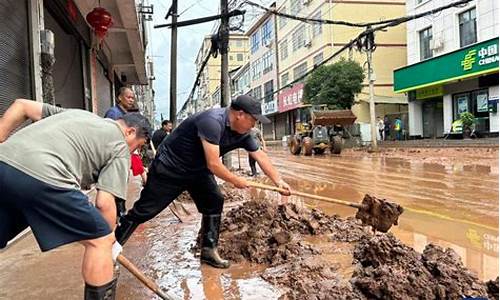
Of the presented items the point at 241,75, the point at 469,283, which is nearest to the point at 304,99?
the point at 469,283

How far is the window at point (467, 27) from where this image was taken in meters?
20.7

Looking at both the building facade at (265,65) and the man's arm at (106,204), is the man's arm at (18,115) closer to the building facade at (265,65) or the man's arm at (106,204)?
the man's arm at (106,204)

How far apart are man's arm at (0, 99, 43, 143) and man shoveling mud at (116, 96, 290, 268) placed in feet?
4.00

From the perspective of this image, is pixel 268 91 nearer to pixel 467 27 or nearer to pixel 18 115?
pixel 467 27

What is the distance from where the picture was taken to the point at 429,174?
424 inches

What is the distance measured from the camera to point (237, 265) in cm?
416

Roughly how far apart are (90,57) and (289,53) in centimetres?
3159

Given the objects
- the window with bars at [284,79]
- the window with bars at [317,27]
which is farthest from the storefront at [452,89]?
the window with bars at [284,79]

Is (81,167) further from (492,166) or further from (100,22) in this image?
(492,166)

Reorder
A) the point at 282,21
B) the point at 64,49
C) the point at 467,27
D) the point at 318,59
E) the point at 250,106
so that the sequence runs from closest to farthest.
A: 1. the point at 250,106
2. the point at 64,49
3. the point at 467,27
4. the point at 318,59
5. the point at 282,21

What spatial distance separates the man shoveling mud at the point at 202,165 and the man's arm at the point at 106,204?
4.20 ft

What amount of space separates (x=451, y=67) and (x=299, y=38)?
18.5m

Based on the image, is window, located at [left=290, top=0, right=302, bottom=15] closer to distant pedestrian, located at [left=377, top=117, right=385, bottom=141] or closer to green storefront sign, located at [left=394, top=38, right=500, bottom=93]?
distant pedestrian, located at [left=377, top=117, right=385, bottom=141]

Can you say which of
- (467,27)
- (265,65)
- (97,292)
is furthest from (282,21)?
(97,292)
